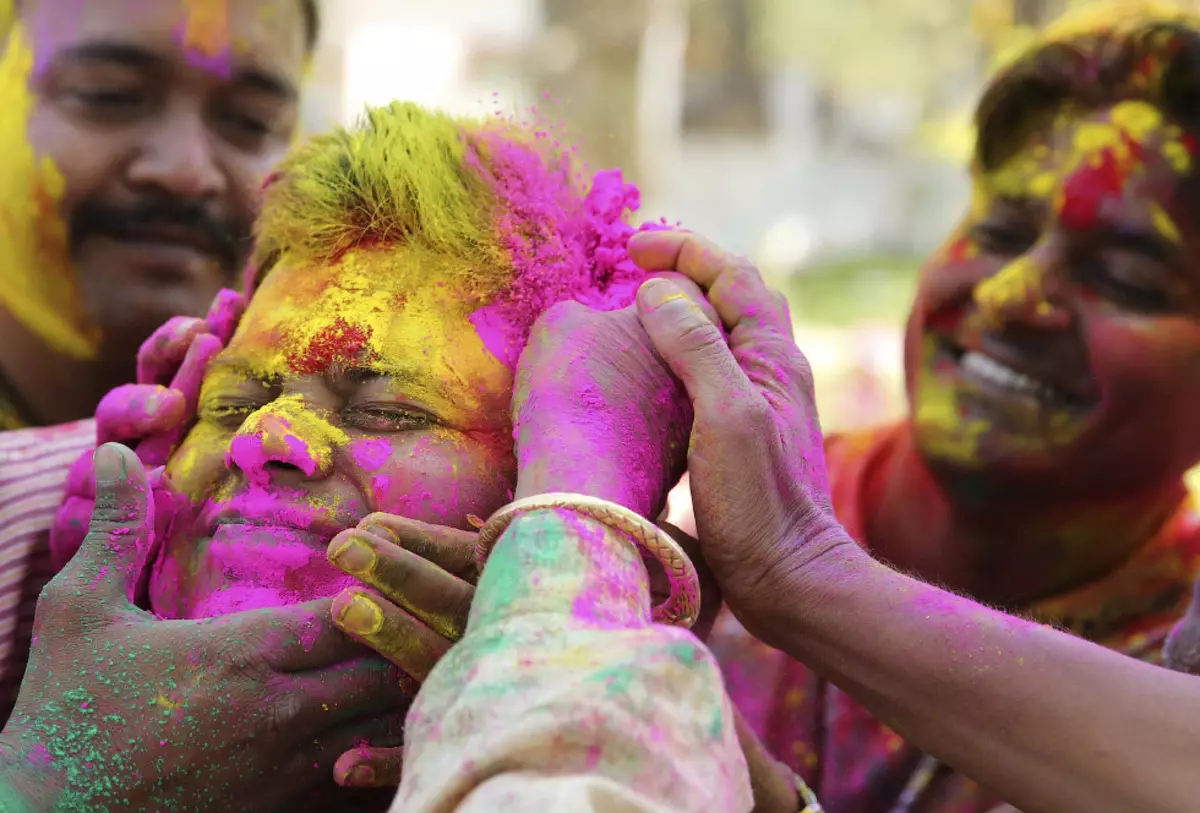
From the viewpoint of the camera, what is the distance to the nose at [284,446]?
1.42 m

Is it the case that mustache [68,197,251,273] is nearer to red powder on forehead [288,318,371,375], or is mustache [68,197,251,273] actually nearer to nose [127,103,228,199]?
nose [127,103,228,199]

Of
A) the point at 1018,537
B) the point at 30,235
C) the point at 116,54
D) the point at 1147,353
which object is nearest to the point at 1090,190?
the point at 1147,353

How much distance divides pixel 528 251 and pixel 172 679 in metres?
0.76

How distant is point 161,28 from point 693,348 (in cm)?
156

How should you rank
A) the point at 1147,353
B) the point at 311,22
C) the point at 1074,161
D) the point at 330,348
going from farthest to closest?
1. the point at 311,22
2. the point at 1074,161
3. the point at 1147,353
4. the point at 330,348

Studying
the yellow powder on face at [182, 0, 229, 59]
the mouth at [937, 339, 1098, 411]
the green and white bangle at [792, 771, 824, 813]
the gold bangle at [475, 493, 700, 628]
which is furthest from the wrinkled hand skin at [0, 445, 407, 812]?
the mouth at [937, 339, 1098, 411]

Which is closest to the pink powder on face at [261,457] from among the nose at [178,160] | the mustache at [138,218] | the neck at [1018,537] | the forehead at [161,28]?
the mustache at [138,218]

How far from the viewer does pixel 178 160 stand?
7.32 ft

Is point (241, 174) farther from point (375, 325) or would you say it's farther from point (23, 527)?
point (375, 325)

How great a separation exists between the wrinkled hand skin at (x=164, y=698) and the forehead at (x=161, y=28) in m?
1.26

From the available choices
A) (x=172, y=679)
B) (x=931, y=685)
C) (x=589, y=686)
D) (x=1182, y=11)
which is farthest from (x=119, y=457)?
(x=1182, y=11)

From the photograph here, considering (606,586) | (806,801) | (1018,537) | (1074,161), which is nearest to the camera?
(606,586)

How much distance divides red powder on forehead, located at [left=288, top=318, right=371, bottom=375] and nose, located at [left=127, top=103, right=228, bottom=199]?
914mm

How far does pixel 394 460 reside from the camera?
4.79ft
